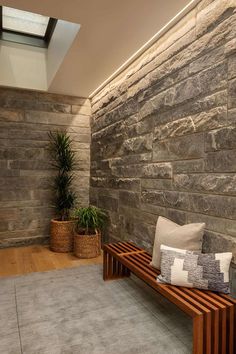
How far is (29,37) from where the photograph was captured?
3547 mm

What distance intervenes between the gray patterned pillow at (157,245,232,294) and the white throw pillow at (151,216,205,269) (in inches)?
3.7

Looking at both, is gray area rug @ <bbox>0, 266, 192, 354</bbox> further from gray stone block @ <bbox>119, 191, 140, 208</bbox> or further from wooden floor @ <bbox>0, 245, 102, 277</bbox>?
gray stone block @ <bbox>119, 191, 140, 208</bbox>

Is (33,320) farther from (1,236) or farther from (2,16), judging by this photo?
(2,16)

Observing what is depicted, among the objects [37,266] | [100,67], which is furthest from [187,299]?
[100,67]

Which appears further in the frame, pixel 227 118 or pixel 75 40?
pixel 75 40

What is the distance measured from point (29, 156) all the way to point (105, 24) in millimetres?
2278

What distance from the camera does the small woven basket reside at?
130 inches

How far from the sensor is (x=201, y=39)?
6.38ft

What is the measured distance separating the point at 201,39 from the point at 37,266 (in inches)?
108

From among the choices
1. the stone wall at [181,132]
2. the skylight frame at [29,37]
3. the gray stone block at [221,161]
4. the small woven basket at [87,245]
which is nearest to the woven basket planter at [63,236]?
the small woven basket at [87,245]

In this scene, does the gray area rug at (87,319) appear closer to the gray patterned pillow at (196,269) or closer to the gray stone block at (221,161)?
the gray patterned pillow at (196,269)

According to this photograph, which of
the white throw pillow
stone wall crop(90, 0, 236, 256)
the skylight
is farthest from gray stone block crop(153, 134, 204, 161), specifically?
the skylight

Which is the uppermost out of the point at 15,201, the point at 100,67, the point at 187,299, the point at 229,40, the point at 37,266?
the point at 100,67

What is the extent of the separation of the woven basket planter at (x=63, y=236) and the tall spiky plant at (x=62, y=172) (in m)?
0.17
